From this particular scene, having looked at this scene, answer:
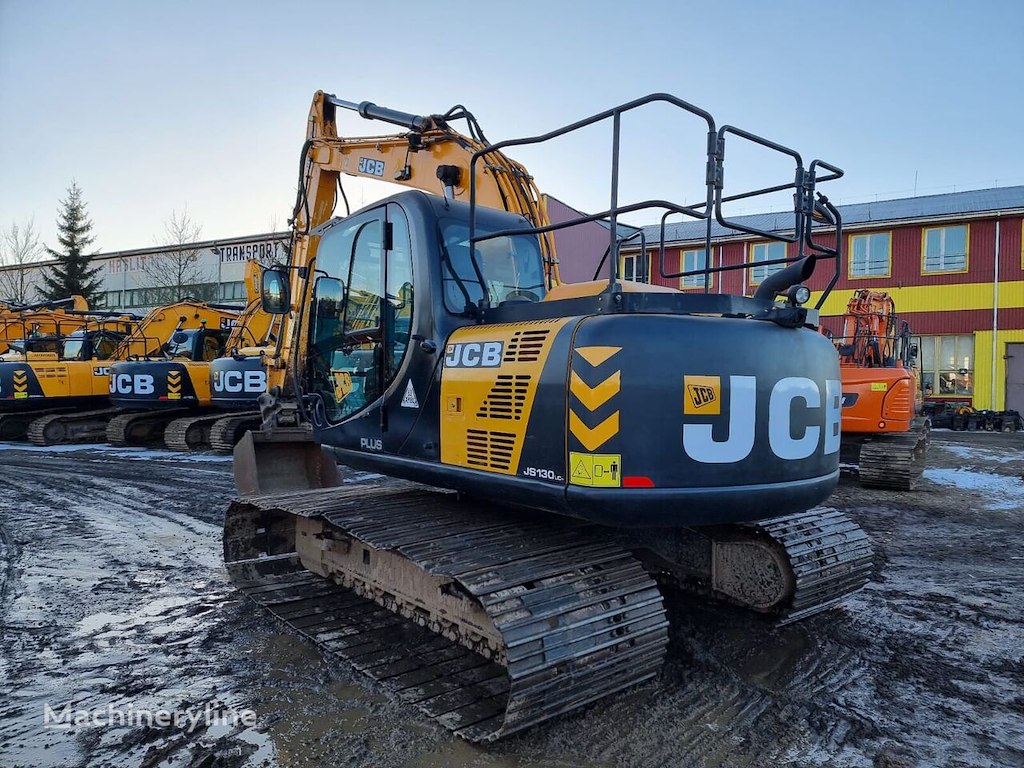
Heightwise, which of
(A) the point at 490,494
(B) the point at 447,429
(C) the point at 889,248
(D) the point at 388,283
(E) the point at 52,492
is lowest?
(E) the point at 52,492

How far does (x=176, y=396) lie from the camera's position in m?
14.3

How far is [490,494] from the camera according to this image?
11.4ft

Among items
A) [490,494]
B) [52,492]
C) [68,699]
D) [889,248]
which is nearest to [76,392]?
[52,492]

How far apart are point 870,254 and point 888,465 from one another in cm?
1635

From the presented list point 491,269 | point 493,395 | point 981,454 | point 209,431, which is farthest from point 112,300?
point 493,395

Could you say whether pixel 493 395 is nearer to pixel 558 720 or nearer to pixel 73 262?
pixel 558 720

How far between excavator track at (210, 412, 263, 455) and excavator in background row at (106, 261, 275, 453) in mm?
33

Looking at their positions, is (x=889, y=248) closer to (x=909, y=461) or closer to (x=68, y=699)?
(x=909, y=461)

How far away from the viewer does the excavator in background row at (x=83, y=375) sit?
15.1 m

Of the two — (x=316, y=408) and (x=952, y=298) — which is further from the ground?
(x=952, y=298)

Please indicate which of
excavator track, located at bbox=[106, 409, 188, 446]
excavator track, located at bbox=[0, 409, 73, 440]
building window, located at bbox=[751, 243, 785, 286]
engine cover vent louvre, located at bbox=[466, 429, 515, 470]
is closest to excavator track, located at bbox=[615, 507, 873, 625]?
engine cover vent louvre, located at bbox=[466, 429, 515, 470]

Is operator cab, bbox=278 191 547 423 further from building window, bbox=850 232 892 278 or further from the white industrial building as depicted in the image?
the white industrial building

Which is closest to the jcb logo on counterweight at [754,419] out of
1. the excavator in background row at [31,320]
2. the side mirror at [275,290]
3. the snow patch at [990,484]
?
the side mirror at [275,290]

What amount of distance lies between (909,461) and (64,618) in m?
9.19
